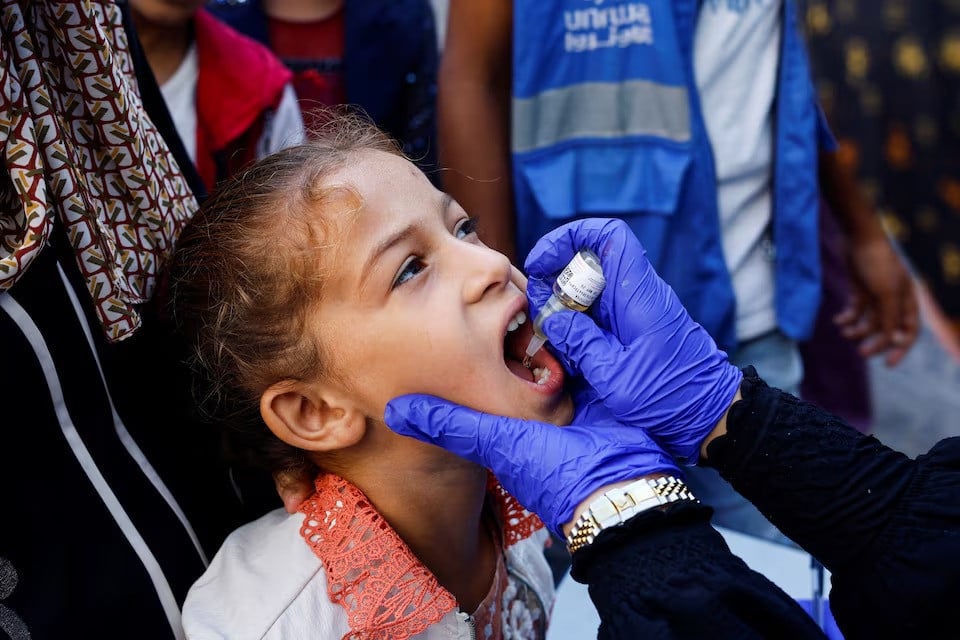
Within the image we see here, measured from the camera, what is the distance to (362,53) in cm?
285

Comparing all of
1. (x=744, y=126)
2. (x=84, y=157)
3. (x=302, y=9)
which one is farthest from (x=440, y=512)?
(x=302, y=9)

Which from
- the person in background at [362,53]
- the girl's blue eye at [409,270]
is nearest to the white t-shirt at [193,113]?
the person in background at [362,53]

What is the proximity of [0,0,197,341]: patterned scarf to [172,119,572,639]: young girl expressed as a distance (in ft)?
0.40

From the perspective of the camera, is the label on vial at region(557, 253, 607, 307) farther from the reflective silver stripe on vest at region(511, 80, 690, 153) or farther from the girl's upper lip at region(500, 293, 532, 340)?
the reflective silver stripe on vest at region(511, 80, 690, 153)

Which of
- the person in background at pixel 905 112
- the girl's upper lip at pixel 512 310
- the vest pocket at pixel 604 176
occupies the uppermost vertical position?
the girl's upper lip at pixel 512 310

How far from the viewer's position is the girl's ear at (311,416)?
163cm

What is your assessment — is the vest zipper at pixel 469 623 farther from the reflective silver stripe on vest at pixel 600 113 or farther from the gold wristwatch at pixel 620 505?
the reflective silver stripe on vest at pixel 600 113

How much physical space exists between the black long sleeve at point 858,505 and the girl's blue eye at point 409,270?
1.80 ft

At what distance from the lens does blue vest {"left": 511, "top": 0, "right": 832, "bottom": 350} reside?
2379 mm

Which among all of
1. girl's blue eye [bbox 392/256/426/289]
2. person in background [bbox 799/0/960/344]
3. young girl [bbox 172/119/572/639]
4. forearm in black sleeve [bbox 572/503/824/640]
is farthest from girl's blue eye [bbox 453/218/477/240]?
person in background [bbox 799/0/960/344]

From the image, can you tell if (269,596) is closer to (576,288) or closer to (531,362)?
(531,362)

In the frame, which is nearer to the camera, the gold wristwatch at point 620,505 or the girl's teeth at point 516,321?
the gold wristwatch at point 620,505

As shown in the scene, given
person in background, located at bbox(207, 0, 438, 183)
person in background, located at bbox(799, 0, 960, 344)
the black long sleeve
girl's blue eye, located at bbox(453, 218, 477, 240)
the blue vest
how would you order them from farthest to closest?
1. person in background, located at bbox(799, 0, 960, 344)
2. person in background, located at bbox(207, 0, 438, 183)
3. the blue vest
4. girl's blue eye, located at bbox(453, 218, 477, 240)
5. the black long sleeve

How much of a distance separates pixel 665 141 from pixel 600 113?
0.59 ft
